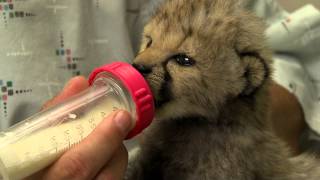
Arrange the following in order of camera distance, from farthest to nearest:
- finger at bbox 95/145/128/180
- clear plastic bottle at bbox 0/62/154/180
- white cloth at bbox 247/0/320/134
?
white cloth at bbox 247/0/320/134, finger at bbox 95/145/128/180, clear plastic bottle at bbox 0/62/154/180

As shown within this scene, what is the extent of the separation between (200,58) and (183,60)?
0.03 m

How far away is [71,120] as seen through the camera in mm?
740

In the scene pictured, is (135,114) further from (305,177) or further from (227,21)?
(305,177)

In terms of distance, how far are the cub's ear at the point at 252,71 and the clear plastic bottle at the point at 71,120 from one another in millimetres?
209

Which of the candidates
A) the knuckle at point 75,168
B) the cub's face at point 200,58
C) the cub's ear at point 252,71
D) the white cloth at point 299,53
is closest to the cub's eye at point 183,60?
the cub's face at point 200,58

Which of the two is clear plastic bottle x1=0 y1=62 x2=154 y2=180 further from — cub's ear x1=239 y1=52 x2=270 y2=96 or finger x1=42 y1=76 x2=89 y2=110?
cub's ear x1=239 y1=52 x2=270 y2=96

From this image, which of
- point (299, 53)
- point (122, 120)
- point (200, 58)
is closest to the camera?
point (122, 120)

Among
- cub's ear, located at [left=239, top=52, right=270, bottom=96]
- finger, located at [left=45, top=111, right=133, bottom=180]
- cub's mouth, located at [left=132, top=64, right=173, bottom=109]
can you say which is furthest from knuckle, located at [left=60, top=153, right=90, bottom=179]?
cub's ear, located at [left=239, top=52, right=270, bottom=96]

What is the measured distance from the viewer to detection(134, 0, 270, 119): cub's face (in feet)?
2.60

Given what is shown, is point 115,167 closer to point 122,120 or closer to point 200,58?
point 122,120

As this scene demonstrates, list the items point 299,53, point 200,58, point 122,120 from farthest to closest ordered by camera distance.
→ point 299,53 → point 200,58 → point 122,120

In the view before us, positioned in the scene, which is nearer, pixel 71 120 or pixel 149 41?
pixel 71 120

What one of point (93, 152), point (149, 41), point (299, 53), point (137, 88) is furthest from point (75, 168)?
point (299, 53)

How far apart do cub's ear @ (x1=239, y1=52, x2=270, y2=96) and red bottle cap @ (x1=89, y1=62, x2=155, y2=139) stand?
0.21 m
